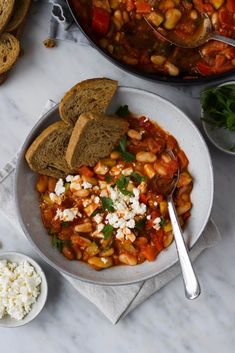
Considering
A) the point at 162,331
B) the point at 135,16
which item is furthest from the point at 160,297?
the point at 135,16

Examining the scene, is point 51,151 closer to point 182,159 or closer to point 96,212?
point 96,212

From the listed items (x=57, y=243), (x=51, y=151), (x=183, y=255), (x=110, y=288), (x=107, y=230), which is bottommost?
(x=110, y=288)

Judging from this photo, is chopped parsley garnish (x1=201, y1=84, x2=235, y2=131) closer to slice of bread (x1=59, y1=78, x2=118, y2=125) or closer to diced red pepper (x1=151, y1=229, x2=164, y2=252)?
slice of bread (x1=59, y1=78, x2=118, y2=125)

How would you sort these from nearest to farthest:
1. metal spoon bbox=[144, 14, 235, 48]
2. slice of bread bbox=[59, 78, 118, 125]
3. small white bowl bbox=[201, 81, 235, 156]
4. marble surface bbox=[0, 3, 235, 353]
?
slice of bread bbox=[59, 78, 118, 125] → metal spoon bbox=[144, 14, 235, 48] → small white bowl bbox=[201, 81, 235, 156] → marble surface bbox=[0, 3, 235, 353]

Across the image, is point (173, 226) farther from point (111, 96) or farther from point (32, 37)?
point (32, 37)

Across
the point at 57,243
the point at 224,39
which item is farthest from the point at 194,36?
the point at 57,243

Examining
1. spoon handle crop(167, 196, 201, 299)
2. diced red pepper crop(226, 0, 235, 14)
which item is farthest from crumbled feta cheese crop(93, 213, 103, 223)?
diced red pepper crop(226, 0, 235, 14)

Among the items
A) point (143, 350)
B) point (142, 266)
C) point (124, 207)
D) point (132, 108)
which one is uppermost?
point (132, 108)
